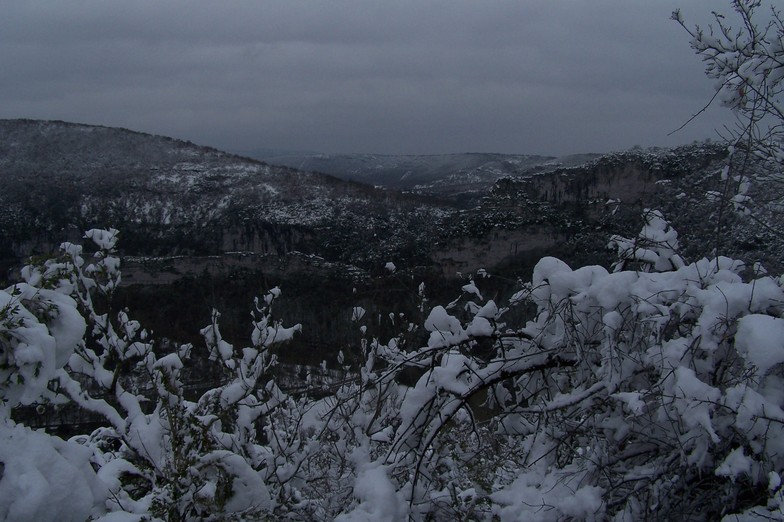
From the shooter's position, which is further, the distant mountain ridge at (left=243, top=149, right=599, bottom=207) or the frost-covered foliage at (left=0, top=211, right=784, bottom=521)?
the distant mountain ridge at (left=243, top=149, right=599, bottom=207)

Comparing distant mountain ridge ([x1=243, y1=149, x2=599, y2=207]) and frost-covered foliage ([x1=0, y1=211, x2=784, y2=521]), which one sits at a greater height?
distant mountain ridge ([x1=243, y1=149, x2=599, y2=207])

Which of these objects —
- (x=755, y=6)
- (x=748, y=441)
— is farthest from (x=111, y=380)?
(x=755, y=6)

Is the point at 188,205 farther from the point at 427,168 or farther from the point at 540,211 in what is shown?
the point at 427,168

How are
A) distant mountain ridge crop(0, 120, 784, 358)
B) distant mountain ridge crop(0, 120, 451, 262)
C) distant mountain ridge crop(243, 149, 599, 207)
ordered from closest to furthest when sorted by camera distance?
1. distant mountain ridge crop(0, 120, 784, 358)
2. distant mountain ridge crop(0, 120, 451, 262)
3. distant mountain ridge crop(243, 149, 599, 207)

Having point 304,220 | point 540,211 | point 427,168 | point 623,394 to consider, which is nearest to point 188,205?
point 304,220

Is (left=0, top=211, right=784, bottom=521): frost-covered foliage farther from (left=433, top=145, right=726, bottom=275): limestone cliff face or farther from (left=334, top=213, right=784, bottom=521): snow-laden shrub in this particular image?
(left=433, top=145, right=726, bottom=275): limestone cliff face

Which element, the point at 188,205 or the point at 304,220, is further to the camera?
the point at 188,205

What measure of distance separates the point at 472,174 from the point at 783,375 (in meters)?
98.9

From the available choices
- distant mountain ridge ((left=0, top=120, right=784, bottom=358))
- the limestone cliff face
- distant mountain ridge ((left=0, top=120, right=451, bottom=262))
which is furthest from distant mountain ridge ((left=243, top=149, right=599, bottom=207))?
the limestone cliff face

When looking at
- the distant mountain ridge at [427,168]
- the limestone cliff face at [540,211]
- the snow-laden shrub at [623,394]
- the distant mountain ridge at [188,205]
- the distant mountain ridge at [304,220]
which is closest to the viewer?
the snow-laden shrub at [623,394]

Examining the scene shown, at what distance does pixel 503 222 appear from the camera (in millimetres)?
30891

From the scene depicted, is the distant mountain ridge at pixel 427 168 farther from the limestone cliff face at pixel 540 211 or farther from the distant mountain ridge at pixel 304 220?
the limestone cliff face at pixel 540 211

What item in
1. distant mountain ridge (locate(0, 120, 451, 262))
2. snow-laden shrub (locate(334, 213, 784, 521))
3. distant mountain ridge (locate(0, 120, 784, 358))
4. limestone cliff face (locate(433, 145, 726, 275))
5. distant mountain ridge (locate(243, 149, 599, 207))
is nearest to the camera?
snow-laden shrub (locate(334, 213, 784, 521))

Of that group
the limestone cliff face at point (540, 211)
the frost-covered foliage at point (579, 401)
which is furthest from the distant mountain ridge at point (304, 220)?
the frost-covered foliage at point (579, 401)
